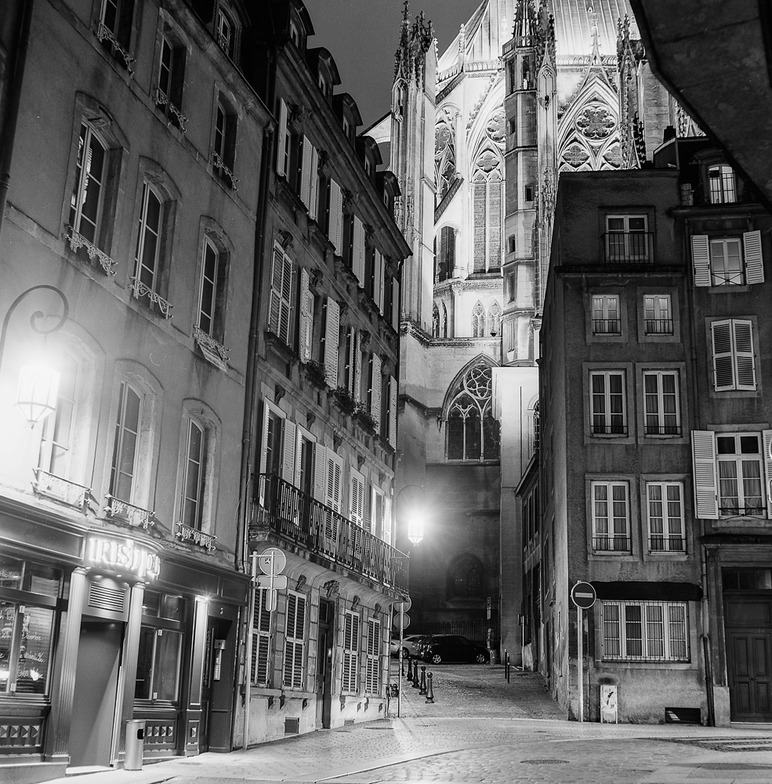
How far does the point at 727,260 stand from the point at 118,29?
18.9 meters

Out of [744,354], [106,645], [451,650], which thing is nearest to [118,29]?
[106,645]

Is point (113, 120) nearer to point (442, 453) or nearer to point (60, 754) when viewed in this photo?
point (60, 754)

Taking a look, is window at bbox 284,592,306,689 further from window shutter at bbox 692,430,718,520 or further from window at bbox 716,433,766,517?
window at bbox 716,433,766,517

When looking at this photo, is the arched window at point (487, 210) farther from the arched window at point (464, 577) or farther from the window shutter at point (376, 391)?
the window shutter at point (376, 391)

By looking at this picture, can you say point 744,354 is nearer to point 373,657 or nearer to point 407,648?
point 373,657

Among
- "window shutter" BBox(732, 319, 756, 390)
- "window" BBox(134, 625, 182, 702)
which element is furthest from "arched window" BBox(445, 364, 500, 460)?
"window" BBox(134, 625, 182, 702)

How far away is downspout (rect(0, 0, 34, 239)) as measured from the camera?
12.2m

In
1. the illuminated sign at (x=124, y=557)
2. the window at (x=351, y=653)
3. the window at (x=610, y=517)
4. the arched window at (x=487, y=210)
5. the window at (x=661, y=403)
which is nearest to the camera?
the illuminated sign at (x=124, y=557)

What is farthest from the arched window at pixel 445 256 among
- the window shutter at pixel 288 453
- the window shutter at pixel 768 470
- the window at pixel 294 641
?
the window at pixel 294 641

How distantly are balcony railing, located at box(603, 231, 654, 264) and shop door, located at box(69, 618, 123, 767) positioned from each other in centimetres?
1948

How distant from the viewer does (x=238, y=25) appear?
20.3 meters

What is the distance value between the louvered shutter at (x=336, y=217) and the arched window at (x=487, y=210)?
39971 mm

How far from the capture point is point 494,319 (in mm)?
62469

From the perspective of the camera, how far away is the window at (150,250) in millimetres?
15609
